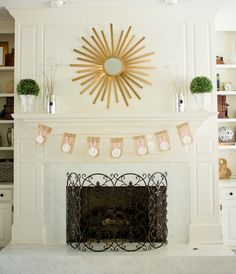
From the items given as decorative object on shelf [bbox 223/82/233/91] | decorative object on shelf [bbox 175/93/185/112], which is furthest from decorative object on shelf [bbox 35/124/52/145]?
decorative object on shelf [bbox 223/82/233/91]

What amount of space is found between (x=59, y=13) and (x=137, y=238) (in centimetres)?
250

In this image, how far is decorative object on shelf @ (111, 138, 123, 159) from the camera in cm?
371

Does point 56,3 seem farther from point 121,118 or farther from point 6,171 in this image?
point 6,171

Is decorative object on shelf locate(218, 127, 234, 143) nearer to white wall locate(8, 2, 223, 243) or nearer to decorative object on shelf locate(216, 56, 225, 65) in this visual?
white wall locate(8, 2, 223, 243)

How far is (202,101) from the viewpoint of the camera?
373cm

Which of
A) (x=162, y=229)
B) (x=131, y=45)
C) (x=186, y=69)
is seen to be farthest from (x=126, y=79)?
(x=162, y=229)

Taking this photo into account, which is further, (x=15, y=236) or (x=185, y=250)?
(x=15, y=236)

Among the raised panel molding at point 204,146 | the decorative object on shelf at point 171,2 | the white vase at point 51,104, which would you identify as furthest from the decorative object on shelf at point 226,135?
the white vase at point 51,104

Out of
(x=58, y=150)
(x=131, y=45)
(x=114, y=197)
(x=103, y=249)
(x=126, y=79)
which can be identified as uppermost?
(x=131, y=45)

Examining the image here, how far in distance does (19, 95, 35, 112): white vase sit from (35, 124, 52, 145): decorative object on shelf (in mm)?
236

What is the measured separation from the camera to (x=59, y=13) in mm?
3881

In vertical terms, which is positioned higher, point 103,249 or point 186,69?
point 186,69

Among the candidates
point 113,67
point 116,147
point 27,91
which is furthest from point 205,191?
point 27,91

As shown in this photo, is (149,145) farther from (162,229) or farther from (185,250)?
(185,250)
